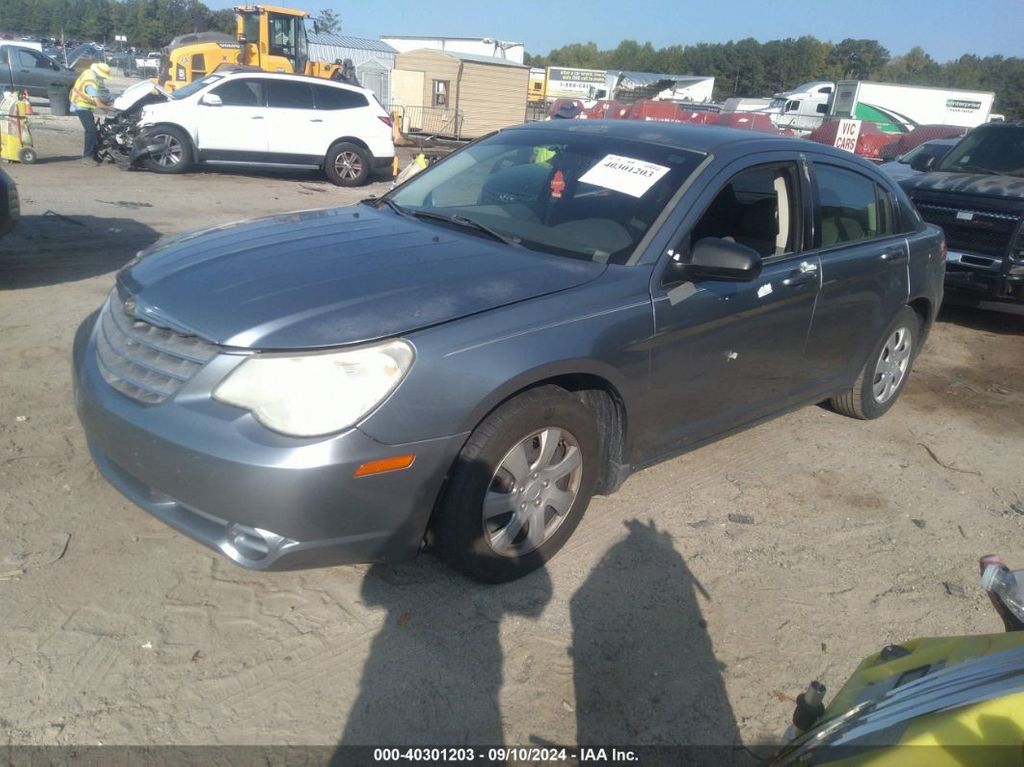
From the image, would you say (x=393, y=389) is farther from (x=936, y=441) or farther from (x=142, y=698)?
(x=936, y=441)

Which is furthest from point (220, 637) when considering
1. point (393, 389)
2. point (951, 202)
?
point (951, 202)

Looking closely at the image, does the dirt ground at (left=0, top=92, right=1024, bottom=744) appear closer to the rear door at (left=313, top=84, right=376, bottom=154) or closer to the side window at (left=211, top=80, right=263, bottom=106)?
the side window at (left=211, top=80, right=263, bottom=106)

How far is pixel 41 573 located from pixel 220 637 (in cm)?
80

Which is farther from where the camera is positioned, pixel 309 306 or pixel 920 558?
pixel 920 558

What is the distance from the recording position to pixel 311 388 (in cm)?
264

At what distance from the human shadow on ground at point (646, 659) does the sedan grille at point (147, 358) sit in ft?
5.43

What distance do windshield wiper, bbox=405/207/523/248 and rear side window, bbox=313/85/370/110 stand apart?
11291 millimetres

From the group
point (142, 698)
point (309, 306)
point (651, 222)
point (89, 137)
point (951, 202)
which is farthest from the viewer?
point (89, 137)

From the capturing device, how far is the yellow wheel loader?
22.3m

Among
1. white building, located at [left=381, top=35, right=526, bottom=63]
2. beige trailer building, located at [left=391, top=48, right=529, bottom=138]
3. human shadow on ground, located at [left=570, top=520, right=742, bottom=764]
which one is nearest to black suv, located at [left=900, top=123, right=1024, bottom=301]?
human shadow on ground, located at [left=570, top=520, right=742, bottom=764]

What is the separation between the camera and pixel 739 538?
384cm

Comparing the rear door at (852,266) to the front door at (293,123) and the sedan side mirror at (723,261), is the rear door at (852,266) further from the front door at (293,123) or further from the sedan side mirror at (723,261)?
the front door at (293,123)

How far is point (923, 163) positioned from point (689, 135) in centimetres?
644

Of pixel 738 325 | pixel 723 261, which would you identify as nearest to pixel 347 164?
pixel 738 325
